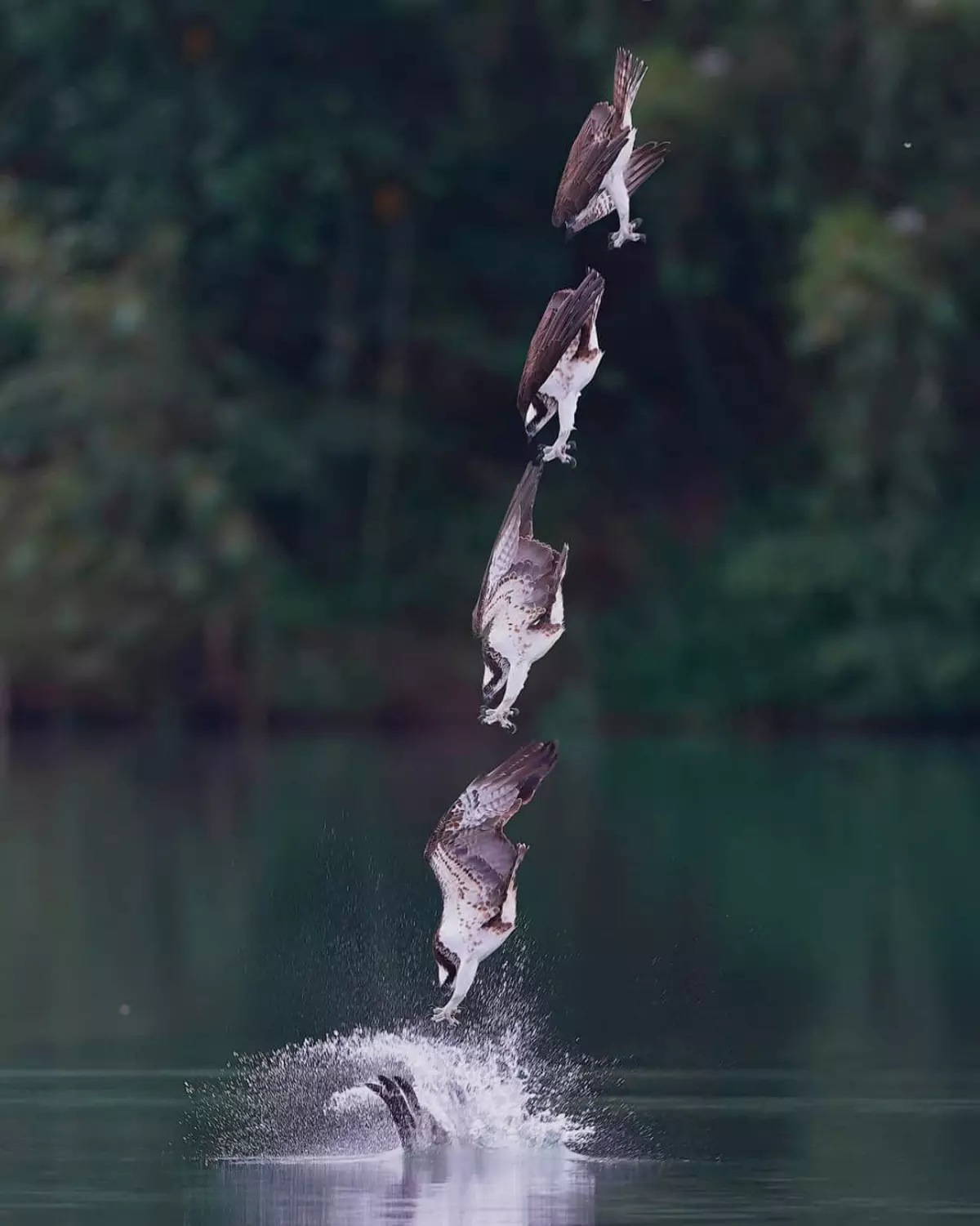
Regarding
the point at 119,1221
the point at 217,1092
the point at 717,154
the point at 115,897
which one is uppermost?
the point at 717,154

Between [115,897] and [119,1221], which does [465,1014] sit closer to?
[119,1221]

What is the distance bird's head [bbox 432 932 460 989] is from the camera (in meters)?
6.83

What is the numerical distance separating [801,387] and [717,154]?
2905 millimetres

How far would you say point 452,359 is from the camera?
93.7 ft

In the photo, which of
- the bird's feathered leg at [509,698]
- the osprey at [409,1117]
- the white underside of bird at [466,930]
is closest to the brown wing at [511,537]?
the bird's feathered leg at [509,698]

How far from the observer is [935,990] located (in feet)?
36.6

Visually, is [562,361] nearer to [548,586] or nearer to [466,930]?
[548,586]

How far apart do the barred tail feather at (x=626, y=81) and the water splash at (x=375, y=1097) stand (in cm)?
301

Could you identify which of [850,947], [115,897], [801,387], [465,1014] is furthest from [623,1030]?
[801,387]

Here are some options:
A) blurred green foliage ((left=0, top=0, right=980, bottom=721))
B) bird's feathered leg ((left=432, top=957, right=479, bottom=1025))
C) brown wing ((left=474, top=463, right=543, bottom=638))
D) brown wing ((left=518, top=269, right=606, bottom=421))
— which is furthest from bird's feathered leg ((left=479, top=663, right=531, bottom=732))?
blurred green foliage ((left=0, top=0, right=980, bottom=721))

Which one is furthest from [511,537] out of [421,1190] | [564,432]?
[421,1190]

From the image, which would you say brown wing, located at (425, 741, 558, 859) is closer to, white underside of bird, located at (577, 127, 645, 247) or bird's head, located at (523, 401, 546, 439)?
bird's head, located at (523, 401, 546, 439)

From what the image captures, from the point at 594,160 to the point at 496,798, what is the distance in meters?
1.42

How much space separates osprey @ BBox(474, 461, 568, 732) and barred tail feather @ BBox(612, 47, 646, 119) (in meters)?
0.89
